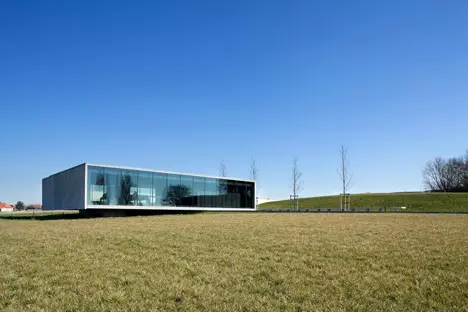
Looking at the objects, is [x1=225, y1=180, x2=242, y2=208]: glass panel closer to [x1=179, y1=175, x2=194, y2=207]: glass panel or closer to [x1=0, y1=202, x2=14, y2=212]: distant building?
[x1=179, y1=175, x2=194, y2=207]: glass panel

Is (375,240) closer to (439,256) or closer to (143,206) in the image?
(439,256)

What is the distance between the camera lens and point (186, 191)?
1689 inches

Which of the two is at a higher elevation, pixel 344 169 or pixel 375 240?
pixel 344 169

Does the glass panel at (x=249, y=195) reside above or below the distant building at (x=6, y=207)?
above

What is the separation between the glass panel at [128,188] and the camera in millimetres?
36259

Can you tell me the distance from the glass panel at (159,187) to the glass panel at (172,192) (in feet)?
1.35

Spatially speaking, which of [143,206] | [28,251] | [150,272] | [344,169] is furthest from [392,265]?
[344,169]

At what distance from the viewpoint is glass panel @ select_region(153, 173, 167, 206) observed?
129 feet

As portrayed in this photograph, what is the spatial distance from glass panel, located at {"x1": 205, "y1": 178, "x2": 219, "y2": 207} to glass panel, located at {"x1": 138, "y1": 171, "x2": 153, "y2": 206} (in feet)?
28.0

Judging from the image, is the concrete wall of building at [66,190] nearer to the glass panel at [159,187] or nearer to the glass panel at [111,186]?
the glass panel at [111,186]

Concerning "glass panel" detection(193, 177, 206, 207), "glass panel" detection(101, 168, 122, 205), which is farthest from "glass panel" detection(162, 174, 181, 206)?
"glass panel" detection(101, 168, 122, 205)

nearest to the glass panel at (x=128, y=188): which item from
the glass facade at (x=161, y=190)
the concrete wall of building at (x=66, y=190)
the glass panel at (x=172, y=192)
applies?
the glass facade at (x=161, y=190)

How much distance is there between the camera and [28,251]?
35.6 ft

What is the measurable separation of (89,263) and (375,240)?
8.96 meters
